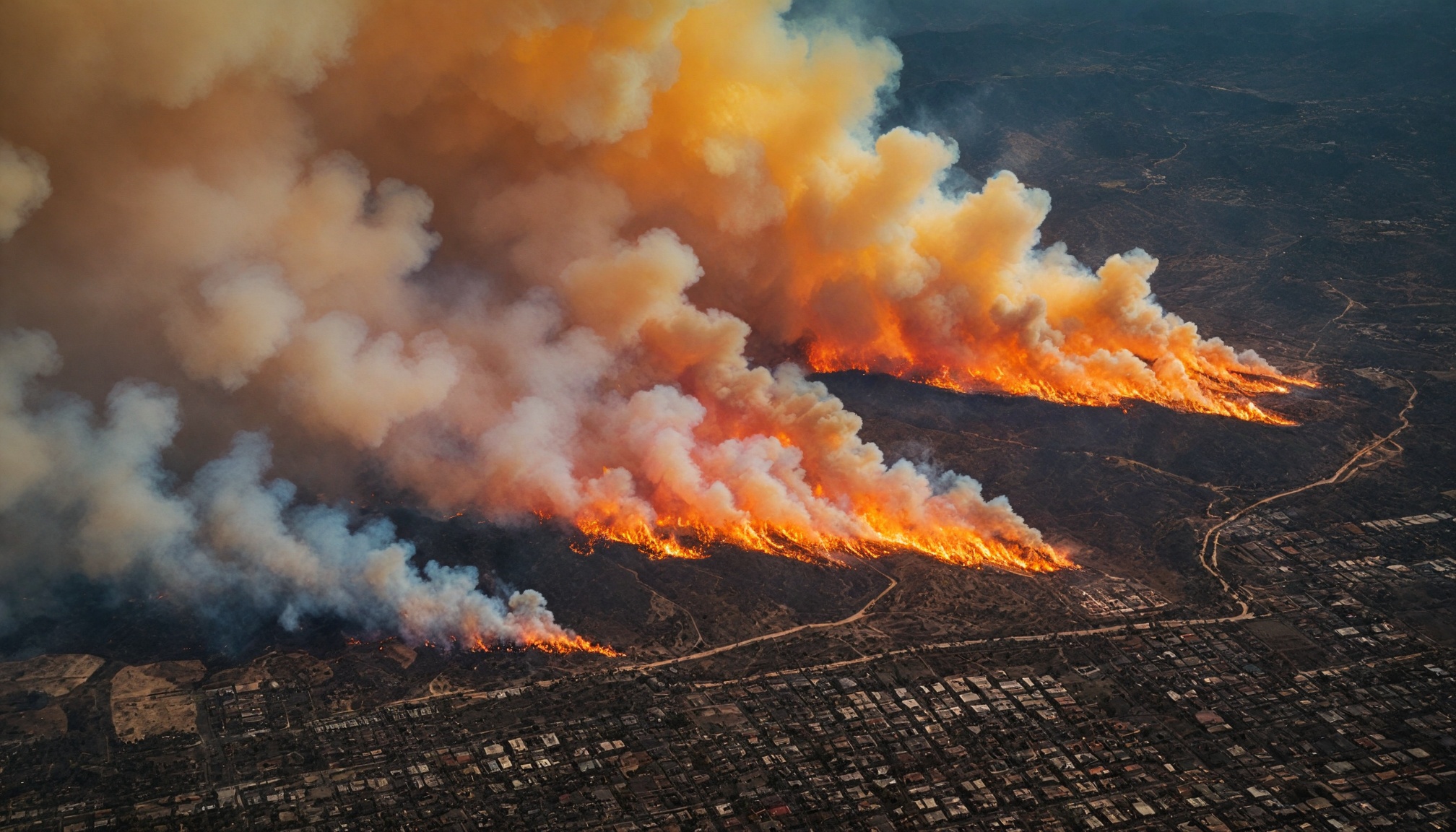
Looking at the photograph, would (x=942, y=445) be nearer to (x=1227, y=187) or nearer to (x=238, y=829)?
(x=238, y=829)

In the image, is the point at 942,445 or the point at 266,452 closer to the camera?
the point at 266,452

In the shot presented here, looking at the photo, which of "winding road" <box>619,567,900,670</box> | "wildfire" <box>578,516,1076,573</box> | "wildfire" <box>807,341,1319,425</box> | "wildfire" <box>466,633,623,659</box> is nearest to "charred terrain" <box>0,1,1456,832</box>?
"winding road" <box>619,567,900,670</box>

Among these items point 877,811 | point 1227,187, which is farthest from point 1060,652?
point 1227,187

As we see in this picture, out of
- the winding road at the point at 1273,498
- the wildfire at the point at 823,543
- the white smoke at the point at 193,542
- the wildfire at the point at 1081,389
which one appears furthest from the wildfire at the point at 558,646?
the wildfire at the point at 1081,389

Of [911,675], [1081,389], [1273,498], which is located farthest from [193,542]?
[1273,498]

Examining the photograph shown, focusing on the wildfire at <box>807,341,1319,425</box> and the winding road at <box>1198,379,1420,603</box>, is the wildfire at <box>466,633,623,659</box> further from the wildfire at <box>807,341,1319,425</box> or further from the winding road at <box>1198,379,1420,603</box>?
the wildfire at <box>807,341,1319,425</box>

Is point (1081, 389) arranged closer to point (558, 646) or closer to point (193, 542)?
point (558, 646)

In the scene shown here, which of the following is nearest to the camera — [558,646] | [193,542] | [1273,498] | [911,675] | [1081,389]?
[911,675]

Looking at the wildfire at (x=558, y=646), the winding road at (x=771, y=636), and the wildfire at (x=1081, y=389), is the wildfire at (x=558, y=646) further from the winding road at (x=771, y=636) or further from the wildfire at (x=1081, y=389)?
the wildfire at (x=1081, y=389)
